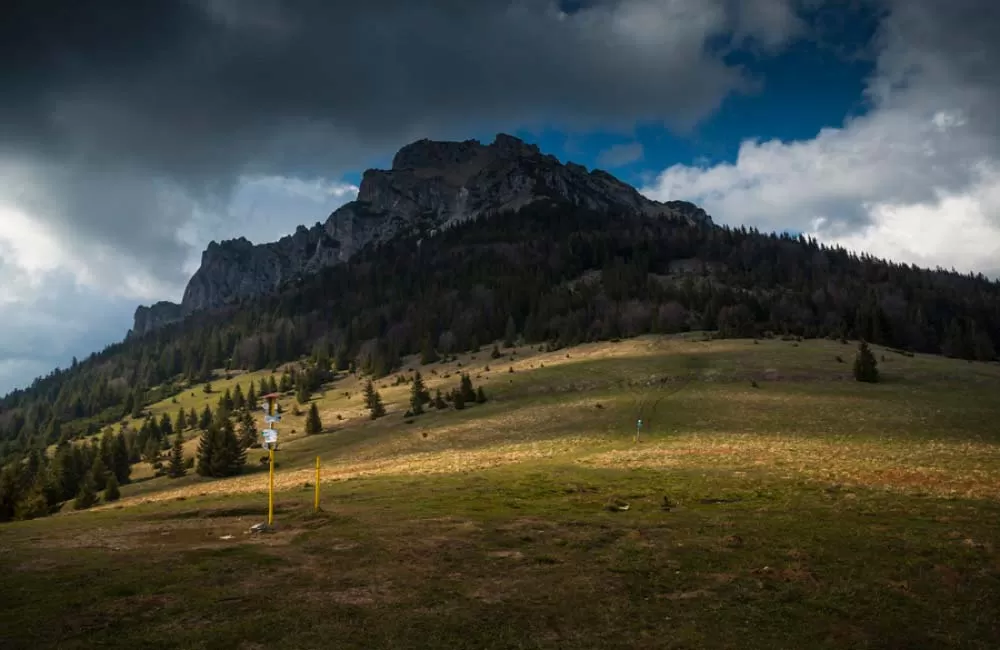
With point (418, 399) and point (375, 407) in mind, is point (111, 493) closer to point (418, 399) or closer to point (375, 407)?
point (375, 407)

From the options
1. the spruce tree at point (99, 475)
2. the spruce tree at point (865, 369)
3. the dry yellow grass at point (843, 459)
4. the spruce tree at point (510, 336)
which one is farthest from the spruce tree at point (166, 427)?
the spruce tree at point (865, 369)

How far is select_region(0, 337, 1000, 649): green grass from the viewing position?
45.2ft

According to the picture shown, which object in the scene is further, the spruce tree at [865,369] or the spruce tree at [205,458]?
the spruce tree at [865,369]

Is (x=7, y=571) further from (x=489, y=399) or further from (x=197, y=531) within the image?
(x=489, y=399)

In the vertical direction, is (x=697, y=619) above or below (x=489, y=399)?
below

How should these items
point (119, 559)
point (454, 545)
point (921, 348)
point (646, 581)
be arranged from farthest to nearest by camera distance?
point (921, 348)
point (454, 545)
point (119, 559)
point (646, 581)

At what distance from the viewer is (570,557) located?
20.0 metres

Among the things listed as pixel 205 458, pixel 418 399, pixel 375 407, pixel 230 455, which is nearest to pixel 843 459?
pixel 418 399

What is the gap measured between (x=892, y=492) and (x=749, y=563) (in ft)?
52.7

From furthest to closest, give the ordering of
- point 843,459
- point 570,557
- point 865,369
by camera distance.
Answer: point 865,369, point 843,459, point 570,557

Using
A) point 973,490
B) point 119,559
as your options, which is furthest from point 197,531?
point 973,490

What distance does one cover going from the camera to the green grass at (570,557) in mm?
13777

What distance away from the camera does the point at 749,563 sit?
62.4 ft

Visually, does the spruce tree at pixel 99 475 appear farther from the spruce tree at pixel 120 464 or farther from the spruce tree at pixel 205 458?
the spruce tree at pixel 205 458
